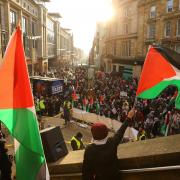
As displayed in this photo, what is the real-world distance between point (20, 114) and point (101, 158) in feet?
4.11

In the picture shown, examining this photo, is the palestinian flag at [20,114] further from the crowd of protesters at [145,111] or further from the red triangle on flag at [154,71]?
the crowd of protesters at [145,111]

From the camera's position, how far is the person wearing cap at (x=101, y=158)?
319 cm

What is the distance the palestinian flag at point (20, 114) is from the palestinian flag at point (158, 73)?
1931 millimetres

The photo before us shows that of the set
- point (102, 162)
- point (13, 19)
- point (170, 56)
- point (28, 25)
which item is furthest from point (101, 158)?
point (28, 25)

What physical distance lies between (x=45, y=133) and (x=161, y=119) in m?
11.5

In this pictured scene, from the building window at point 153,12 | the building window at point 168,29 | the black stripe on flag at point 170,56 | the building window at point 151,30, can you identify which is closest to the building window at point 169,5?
the building window at point 168,29

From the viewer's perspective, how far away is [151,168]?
2996mm

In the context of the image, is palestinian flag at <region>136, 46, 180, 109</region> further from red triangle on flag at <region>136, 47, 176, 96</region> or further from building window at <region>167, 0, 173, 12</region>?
building window at <region>167, 0, 173, 12</region>

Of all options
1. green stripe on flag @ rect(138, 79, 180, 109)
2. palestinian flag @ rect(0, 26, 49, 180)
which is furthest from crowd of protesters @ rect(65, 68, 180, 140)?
palestinian flag @ rect(0, 26, 49, 180)

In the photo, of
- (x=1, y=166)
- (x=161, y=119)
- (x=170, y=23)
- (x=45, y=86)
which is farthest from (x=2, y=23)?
(x=1, y=166)

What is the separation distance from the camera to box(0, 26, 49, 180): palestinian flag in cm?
347

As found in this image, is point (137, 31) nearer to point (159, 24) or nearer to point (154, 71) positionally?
point (159, 24)

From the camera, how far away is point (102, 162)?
3180 mm

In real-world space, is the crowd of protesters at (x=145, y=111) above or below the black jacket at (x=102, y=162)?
below
